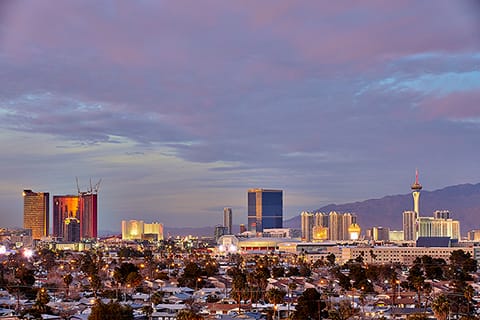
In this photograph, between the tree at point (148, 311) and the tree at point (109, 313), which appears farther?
the tree at point (148, 311)

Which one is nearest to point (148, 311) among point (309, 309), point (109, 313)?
point (109, 313)

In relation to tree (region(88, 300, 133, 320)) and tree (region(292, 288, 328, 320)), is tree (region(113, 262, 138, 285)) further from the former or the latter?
tree (region(88, 300, 133, 320))

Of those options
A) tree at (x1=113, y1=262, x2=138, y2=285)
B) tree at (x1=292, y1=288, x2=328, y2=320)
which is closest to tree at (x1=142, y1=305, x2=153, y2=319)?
tree at (x1=292, y1=288, x2=328, y2=320)

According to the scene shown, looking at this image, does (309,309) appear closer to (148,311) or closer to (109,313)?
(148,311)

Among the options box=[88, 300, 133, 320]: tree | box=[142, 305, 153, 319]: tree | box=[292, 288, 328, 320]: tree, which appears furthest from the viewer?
box=[142, 305, 153, 319]: tree

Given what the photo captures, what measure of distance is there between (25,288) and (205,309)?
18.5 meters

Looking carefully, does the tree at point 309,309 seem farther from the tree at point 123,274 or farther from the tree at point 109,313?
the tree at point 123,274

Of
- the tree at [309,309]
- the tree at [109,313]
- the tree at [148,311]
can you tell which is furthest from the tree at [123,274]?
the tree at [109,313]

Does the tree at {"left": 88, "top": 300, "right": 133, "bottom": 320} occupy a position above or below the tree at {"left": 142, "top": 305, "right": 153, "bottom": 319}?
above

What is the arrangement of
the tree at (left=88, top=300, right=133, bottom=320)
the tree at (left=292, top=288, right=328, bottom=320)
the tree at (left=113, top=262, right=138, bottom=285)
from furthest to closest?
the tree at (left=113, top=262, right=138, bottom=285) < the tree at (left=292, top=288, right=328, bottom=320) < the tree at (left=88, top=300, right=133, bottom=320)

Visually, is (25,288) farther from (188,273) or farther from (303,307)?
(303,307)

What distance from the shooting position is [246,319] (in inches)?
2244

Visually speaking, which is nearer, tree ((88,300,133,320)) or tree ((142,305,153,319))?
tree ((88,300,133,320))

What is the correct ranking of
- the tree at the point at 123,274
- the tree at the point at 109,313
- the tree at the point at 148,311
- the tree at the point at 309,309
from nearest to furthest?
the tree at the point at 109,313
the tree at the point at 309,309
the tree at the point at 148,311
the tree at the point at 123,274
